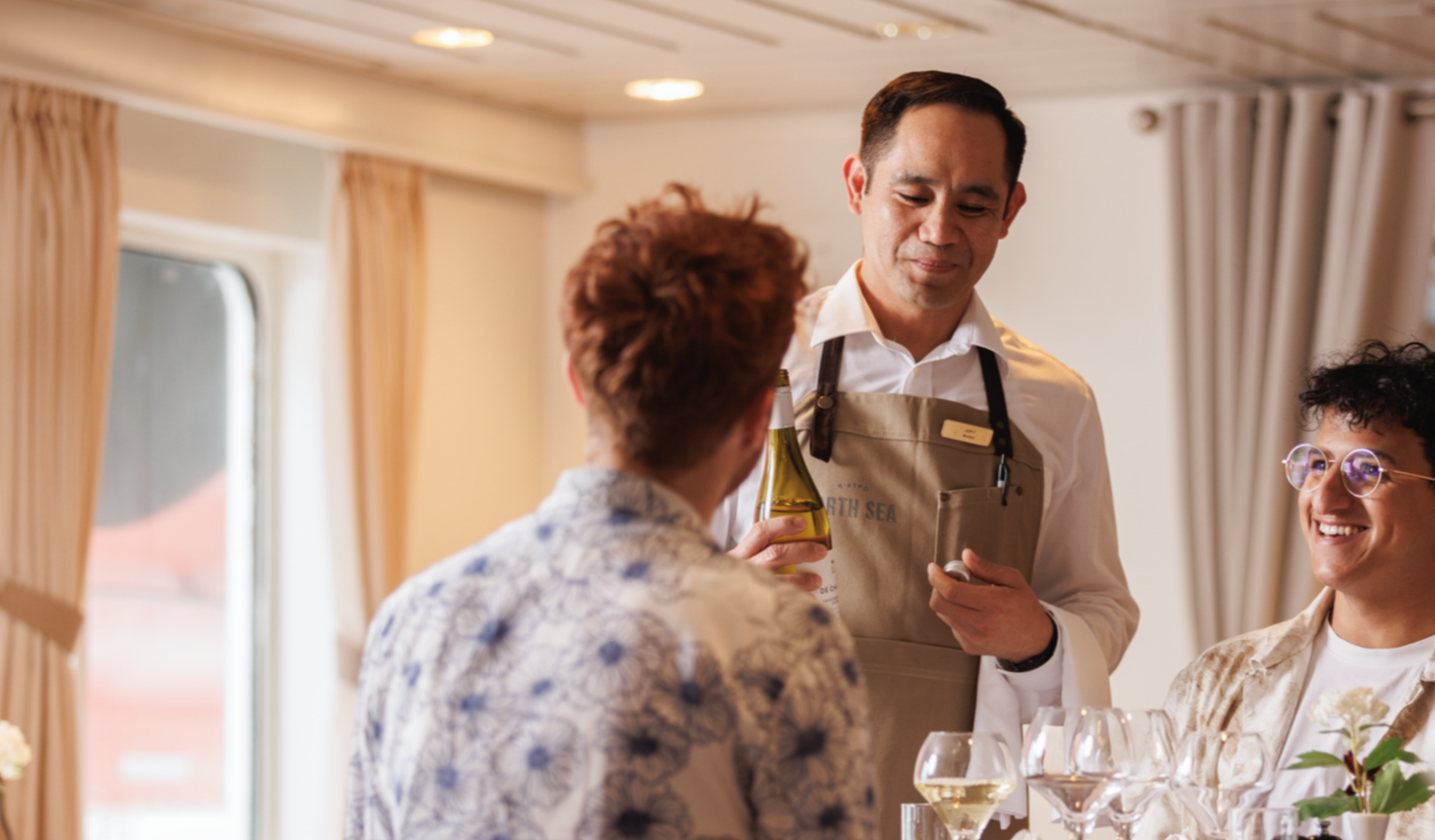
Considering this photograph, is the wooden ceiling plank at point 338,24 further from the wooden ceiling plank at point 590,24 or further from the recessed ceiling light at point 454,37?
the wooden ceiling plank at point 590,24

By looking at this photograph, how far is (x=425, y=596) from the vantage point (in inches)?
46.6

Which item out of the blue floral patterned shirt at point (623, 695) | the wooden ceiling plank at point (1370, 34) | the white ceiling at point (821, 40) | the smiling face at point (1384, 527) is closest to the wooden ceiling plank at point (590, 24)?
the white ceiling at point (821, 40)

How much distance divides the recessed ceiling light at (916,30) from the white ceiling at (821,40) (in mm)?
39

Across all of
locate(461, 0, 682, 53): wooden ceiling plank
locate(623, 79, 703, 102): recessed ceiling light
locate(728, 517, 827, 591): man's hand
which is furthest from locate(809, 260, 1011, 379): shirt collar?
locate(623, 79, 703, 102): recessed ceiling light

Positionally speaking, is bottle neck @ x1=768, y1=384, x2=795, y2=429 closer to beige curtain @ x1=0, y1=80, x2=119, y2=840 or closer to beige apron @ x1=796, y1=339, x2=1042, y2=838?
beige apron @ x1=796, y1=339, x2=1042, y2=838

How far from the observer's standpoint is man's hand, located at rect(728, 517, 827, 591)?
191cm

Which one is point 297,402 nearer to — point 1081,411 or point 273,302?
point 273,302

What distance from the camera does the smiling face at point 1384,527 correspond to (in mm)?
2436

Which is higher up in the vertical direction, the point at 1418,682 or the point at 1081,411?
the point at 1081,411

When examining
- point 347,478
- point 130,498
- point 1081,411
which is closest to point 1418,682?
point 1081,411

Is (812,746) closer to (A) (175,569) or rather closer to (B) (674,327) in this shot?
(B) (674,327)

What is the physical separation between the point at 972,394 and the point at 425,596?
1288mm

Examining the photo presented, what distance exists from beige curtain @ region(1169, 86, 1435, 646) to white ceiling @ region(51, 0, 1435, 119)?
0.17 metres

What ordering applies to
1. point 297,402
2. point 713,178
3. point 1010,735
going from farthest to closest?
1. point 713,178
2. point 297,402
3. point 1010,735
